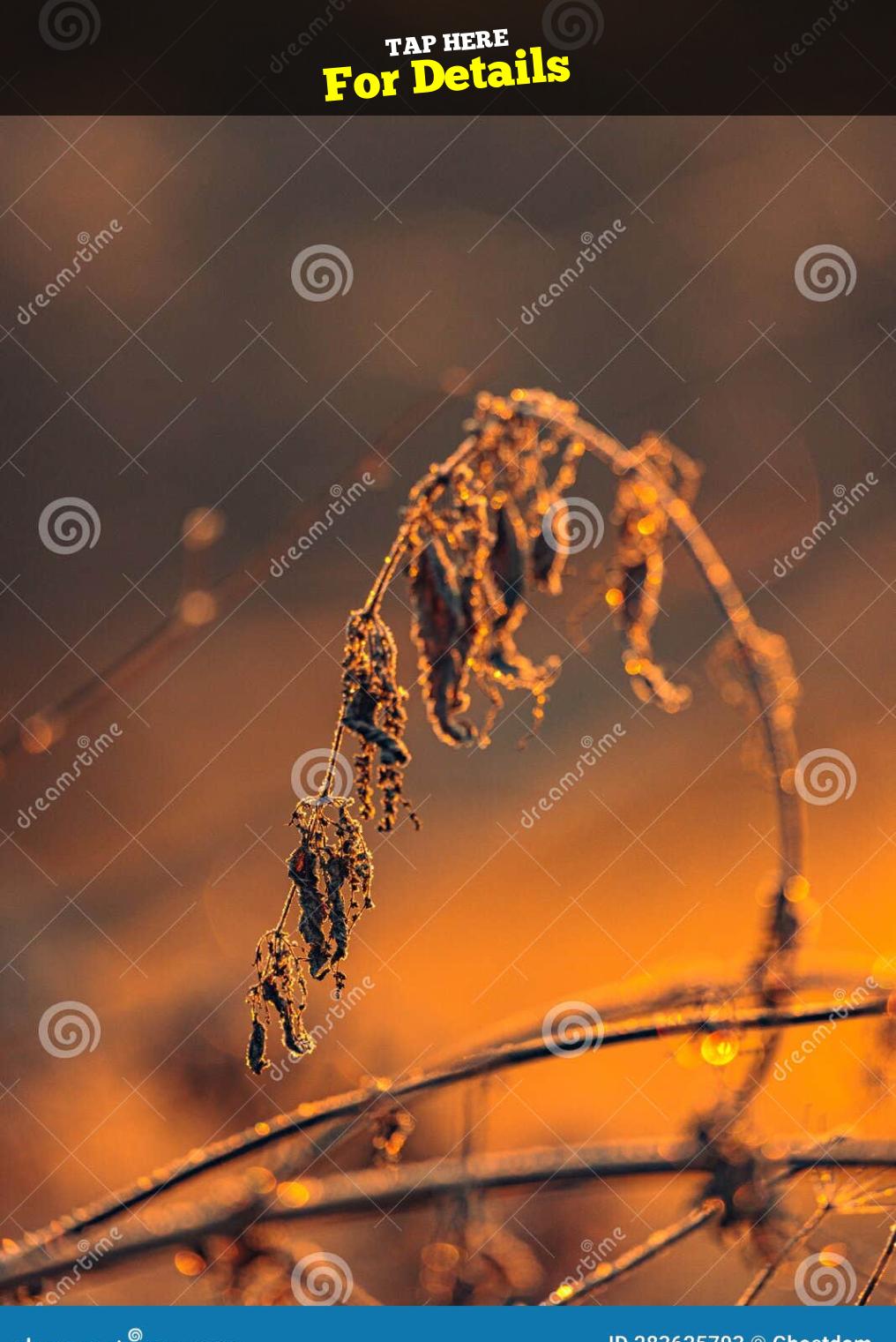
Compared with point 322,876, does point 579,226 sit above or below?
above

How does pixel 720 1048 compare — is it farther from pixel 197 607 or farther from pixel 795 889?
pixel 197 607

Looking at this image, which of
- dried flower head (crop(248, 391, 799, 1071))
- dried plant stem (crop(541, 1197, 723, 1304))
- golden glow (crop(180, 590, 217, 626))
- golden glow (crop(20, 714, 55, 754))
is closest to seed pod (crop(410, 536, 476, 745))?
dried flower head (crop(248, 391, 799, 1071))

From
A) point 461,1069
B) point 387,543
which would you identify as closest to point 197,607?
point 461,1069

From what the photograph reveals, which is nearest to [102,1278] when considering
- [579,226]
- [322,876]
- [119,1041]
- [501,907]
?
[322,876]

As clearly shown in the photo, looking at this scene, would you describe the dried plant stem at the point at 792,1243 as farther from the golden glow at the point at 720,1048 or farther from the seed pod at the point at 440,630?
the seed pod at the point at 440,630
